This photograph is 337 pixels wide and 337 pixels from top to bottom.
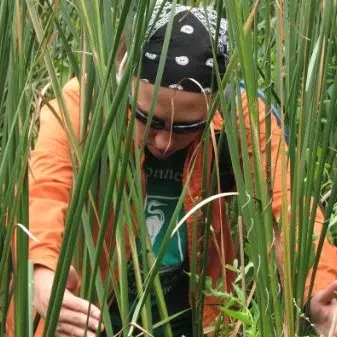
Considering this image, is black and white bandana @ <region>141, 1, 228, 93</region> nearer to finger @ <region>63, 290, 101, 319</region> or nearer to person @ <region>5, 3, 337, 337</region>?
person @ <region>5, 3, 337, 337</region>

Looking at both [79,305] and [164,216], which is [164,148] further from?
[79,305]

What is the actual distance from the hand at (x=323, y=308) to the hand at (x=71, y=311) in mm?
288

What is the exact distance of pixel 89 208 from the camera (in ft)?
3.38

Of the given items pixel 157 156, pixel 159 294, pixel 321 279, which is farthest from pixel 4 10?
pixel 321 279

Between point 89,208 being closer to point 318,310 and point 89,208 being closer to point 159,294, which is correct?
point 159,294

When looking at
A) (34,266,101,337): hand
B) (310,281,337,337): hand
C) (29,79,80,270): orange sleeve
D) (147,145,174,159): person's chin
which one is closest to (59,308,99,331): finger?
(34,266,101,337): hand

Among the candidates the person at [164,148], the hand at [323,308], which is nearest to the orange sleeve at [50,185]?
the person at [164,148]

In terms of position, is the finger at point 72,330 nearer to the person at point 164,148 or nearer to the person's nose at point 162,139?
the person at point 164,148

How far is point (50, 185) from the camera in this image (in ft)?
4.38

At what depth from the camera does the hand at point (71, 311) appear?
982 millimetres

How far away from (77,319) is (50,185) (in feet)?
1.18

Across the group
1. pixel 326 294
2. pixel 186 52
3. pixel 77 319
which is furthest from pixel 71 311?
pixel 186 52

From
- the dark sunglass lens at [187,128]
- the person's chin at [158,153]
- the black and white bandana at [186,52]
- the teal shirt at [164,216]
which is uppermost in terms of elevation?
the black and white bandana at [186,52]

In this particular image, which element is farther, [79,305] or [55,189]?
[55,189]
